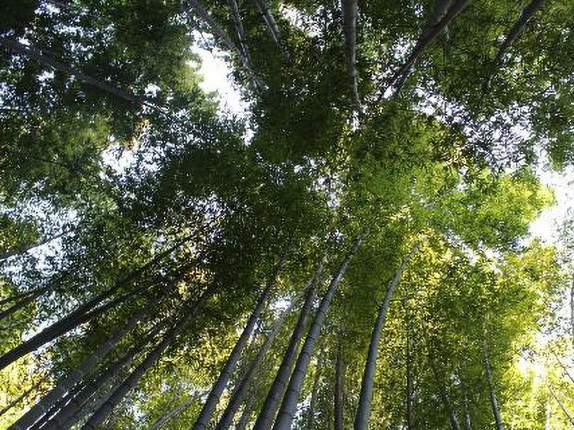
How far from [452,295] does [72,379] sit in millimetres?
5957

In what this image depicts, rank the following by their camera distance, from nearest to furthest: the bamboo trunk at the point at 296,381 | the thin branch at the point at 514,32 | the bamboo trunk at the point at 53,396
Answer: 1. the thin branch at the point at 514,32
2. the bamboo trunk at the point at 296,381
3. the bamboo trunk at the point at 53,396

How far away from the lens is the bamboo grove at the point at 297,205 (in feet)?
14.7

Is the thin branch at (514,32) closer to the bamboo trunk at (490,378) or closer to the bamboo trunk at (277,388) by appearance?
the bamboo trunk at (277,388)

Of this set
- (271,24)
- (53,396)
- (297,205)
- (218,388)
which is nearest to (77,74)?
(271,24)

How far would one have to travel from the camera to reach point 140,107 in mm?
8961

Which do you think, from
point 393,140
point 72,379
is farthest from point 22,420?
point 393,140

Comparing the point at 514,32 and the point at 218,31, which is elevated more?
the point at 218,31

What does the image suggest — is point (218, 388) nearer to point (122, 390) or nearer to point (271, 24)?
point (122, 390)

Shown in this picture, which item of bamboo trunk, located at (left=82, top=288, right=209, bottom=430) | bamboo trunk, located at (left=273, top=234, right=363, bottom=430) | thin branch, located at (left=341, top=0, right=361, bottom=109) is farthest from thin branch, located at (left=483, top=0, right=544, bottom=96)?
bamboo trunk, located at (left=82, top=288, right=209, bottom=430)

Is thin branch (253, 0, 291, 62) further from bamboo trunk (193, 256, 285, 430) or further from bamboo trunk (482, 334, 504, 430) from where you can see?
bamboo trunk (482, 334, 504, 430)

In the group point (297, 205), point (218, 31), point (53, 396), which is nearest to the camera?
point (53, 396)

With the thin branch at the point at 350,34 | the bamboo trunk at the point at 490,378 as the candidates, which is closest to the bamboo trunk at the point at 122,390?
the thin branch at the point at 350,34

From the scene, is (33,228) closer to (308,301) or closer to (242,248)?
(242,248)

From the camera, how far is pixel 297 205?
6207 millimetres
